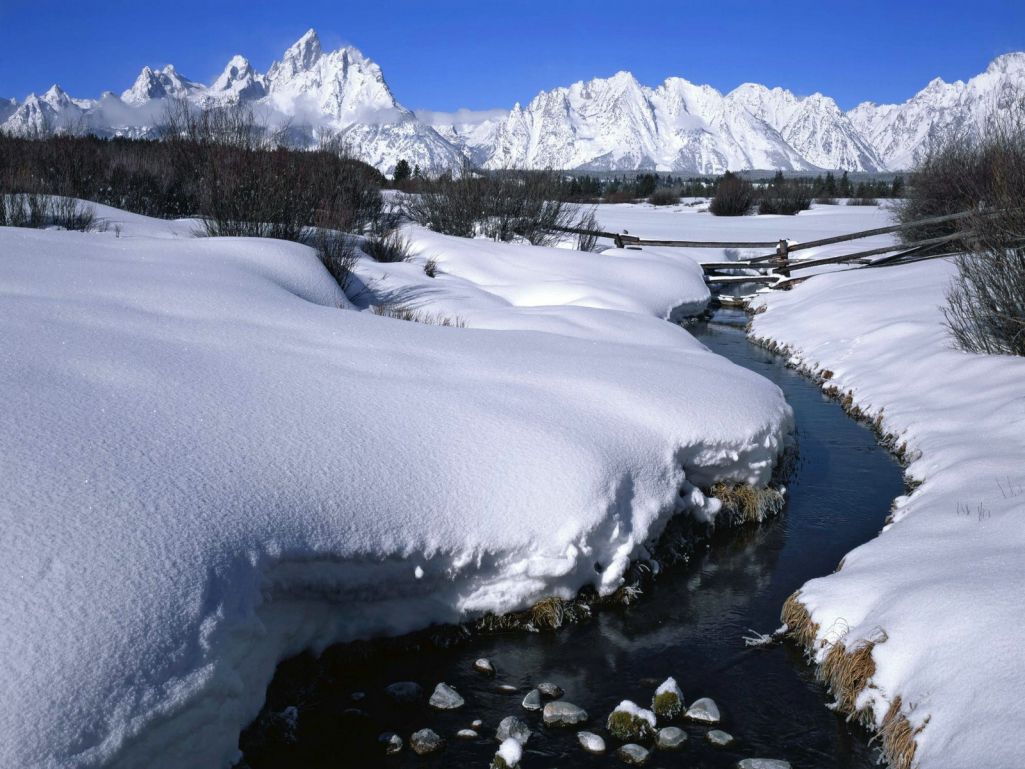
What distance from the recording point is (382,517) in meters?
4.76

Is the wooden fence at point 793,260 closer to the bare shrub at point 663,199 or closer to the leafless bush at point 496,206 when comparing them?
the leafless bush at point 496,206

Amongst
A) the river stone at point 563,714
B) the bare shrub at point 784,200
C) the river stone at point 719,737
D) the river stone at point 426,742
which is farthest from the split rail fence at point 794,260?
the bare shrub at point 784,200

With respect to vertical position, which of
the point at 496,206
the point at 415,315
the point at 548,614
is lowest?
the point at 548,614

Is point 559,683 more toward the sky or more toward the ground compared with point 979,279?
more toward the ground

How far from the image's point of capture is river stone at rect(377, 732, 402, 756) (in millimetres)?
4066

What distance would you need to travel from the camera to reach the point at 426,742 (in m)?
4.09

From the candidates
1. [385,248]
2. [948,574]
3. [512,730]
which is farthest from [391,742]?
[385,248]

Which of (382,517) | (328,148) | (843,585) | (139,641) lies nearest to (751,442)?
(843,585)

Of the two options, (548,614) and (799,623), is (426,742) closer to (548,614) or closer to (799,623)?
(548,614)

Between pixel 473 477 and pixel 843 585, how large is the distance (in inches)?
97.6

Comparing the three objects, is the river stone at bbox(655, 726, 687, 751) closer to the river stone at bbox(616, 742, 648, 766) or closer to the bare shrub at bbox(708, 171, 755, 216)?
the river stone at bbox(616, 742, 648, 766)

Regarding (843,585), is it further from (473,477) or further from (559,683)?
(473,477)

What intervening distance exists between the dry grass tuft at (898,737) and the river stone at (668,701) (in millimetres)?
1017

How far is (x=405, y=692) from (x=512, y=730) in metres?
0.71
